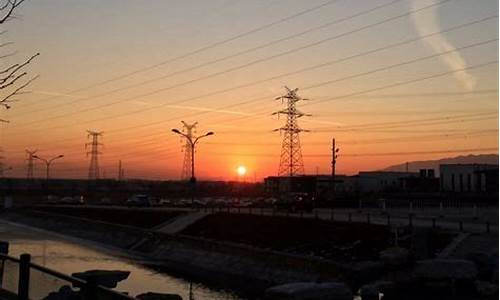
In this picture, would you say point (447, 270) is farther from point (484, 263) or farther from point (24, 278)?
point (24, 278)

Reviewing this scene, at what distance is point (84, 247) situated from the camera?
217ft

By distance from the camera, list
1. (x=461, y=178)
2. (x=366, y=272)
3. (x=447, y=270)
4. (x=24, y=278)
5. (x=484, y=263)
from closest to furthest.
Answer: (x=24, y=278) → (x=447, y=270) → (x=484, y=263) → (x=366, y=272) → (x=461, y=178)

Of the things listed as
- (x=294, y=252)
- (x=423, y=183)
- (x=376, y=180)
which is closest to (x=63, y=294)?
(x=294, y=252)

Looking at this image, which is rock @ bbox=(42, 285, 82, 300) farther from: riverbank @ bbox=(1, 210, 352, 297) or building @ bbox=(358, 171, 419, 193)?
building @ bbox=(358, 171, 419, 193)

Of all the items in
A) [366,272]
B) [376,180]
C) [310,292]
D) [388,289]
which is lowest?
[388,289]

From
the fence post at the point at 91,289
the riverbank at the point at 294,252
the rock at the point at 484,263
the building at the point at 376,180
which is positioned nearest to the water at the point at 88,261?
the riverbank at the point at 294,252

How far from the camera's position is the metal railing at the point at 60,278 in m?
8.44

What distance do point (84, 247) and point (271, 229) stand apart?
875 inches

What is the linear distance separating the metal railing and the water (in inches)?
19.1

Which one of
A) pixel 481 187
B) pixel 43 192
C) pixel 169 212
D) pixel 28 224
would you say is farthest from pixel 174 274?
pixel 43 192

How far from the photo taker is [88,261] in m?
53.5

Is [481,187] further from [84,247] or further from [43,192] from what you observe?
[43,192]

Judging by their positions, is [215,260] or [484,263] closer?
[484,263]

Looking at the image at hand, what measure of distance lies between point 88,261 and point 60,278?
147ft
